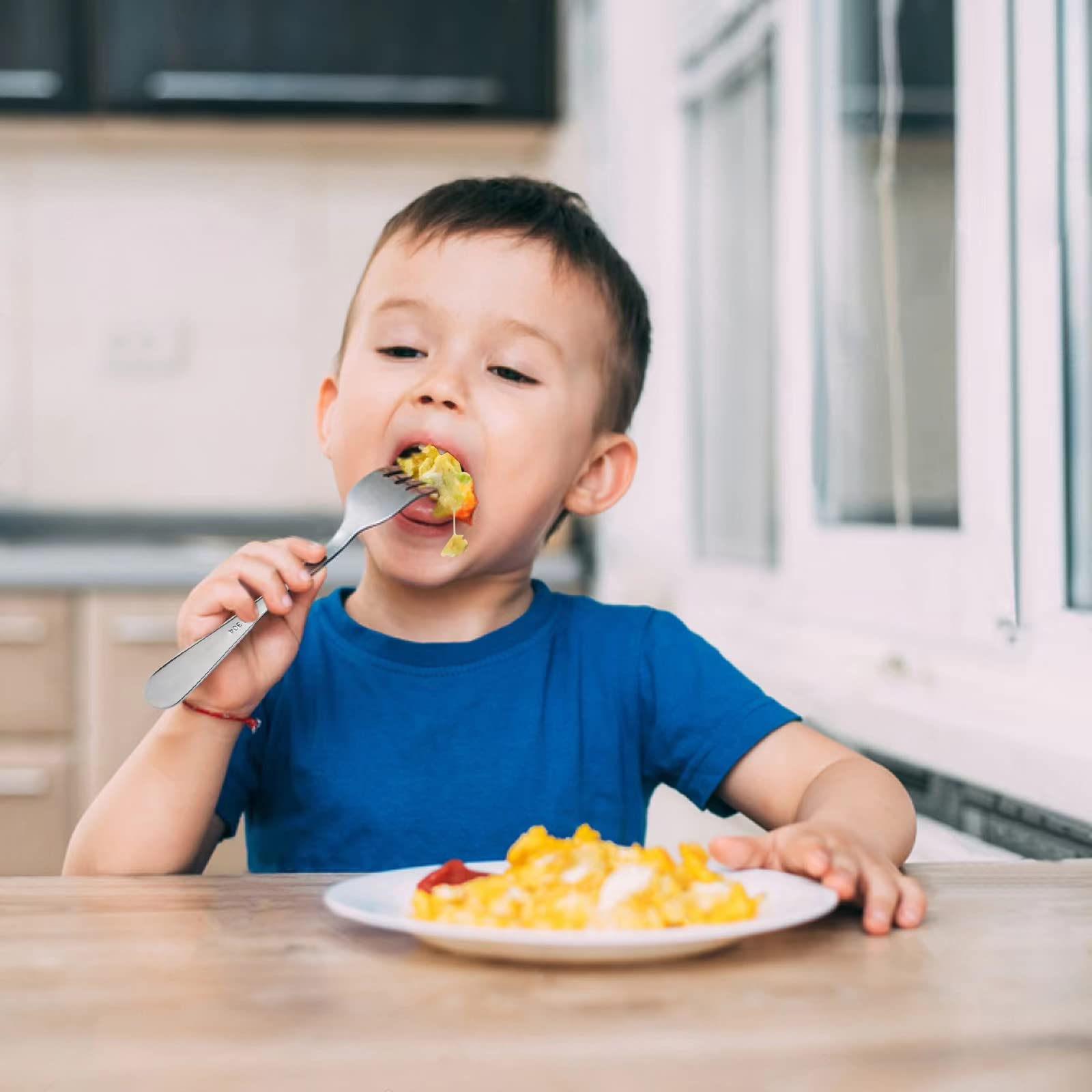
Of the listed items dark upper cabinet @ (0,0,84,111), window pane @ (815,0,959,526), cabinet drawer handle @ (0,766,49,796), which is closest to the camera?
window pane @ (815,0,959,526)

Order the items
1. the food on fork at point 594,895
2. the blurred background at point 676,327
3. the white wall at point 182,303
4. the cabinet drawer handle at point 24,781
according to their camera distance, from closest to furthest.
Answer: the food on fork at point 594,895 → the blurred background at point 676,327 → the cabinet drawer handle at point 24,781 → the white wall at point 182,303

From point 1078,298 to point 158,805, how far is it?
0.87 metres

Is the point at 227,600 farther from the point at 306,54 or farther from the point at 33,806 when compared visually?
the point at 306,54

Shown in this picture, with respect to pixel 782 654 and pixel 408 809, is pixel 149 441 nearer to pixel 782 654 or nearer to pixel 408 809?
pixel 782 654

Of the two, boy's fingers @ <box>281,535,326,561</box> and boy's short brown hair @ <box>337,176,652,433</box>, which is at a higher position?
boy's short brown hair @ <box>337,176,652,433</box>

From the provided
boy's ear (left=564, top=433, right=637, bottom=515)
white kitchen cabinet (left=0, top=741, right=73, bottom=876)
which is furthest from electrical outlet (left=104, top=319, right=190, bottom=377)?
boy's ear (left=564, top=433, right=637, bottom=515)

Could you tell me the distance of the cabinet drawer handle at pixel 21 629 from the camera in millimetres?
2598

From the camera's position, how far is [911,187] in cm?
166

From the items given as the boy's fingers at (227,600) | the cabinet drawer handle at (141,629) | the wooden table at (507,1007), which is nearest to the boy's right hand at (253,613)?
the boy's fingers at (227,600)

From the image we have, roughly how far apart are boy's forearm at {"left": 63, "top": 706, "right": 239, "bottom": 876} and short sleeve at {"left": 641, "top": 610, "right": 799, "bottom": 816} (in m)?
0.34

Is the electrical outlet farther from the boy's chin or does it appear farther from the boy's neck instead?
the boy's chin

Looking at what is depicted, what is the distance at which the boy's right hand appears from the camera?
872 mm

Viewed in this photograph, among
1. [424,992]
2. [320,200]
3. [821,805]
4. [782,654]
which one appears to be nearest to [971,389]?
[782,654]

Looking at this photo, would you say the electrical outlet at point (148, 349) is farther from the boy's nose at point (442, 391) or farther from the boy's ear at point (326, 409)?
the boy's nose at point (442, 391)
